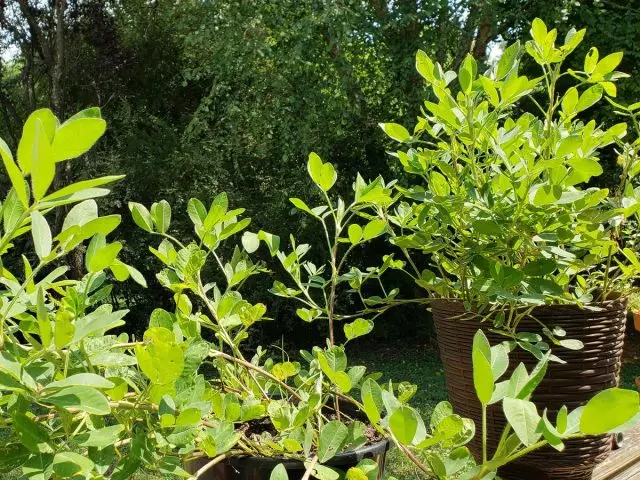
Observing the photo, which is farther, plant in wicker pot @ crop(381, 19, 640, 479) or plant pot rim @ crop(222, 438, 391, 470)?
plant in wicker pot @ crop(381, 19, 640, 479)

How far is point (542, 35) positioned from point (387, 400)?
47 centimetres

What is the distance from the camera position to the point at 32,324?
1.31 ft

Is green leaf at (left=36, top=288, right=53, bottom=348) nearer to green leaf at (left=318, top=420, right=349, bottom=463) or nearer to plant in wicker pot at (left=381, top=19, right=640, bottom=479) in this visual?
green leaf at (left=318, top=420, right=349, bottom=463)

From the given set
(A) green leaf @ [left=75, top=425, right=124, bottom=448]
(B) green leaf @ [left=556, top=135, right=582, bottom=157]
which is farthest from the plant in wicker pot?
(A) green leaf @ [left=75, top=425, right=124, bottom=448]

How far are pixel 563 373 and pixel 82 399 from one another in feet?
1.60

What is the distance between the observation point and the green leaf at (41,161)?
0.78 feet

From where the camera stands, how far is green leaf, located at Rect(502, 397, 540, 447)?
0.27 m

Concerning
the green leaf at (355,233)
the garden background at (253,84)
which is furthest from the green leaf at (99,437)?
the garden background at (253,84)

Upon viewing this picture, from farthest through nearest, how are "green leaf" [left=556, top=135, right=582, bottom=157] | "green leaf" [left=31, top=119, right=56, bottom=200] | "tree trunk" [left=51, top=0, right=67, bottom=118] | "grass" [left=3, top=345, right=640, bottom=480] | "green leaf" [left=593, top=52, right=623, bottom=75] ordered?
"tree trunk" [left=51, top=0, right=67, bottom=118]
"grass" [left=3, top=345, right=640, bottom=480]
"green leaf" [left=593, top=52, right=623, bottom=75]
"green leaf" [left=556, top=135, right=582, bottom=157]
"green leaf" [left=31, top=119, right=56, bottom=200]

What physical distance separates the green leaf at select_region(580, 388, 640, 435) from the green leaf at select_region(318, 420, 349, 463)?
0.56ft

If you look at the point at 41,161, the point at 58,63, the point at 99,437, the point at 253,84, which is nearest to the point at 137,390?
the point at 99,437

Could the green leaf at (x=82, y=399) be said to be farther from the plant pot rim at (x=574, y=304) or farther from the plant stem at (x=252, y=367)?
the plant pot rim at (x=574, y=304)

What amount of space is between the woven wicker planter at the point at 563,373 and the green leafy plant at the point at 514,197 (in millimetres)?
20

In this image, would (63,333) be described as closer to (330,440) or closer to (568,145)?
(330,440)
